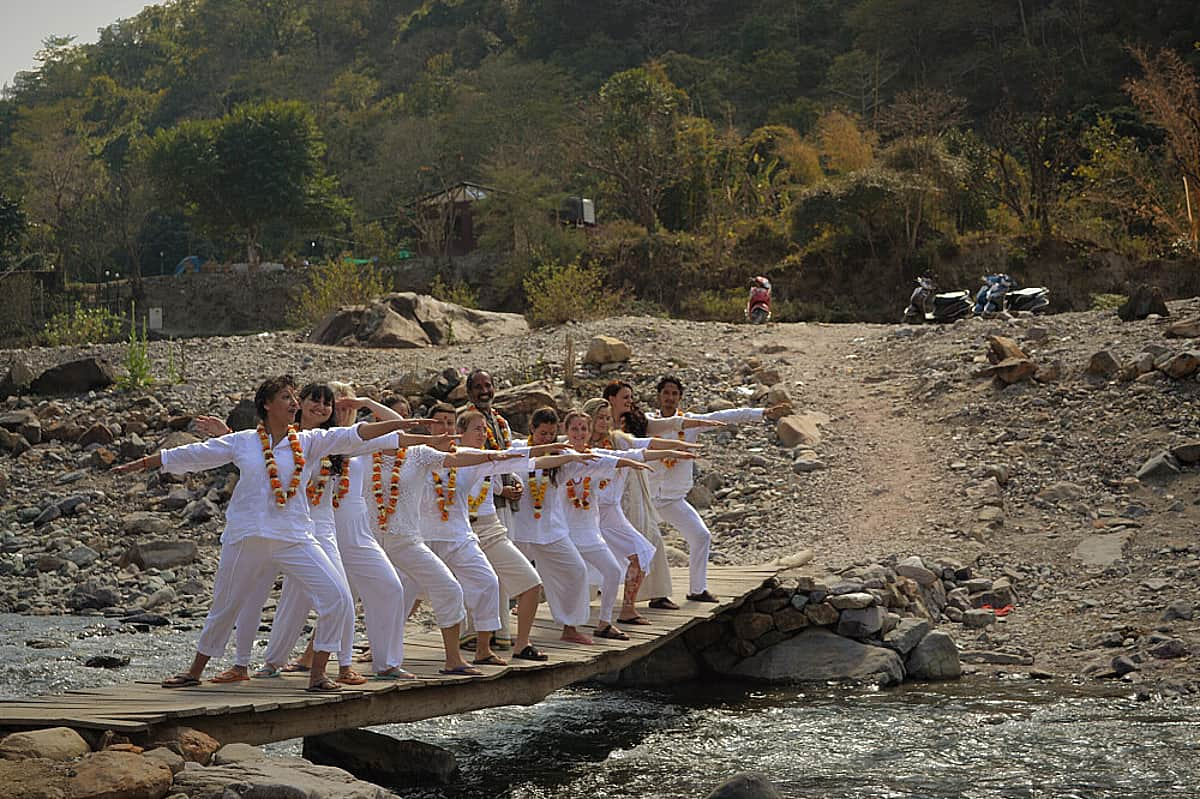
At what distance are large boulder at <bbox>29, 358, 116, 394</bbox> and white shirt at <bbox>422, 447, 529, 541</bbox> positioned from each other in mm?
14198

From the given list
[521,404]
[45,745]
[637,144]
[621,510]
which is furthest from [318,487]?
[637,144]

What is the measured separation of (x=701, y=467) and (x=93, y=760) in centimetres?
1149

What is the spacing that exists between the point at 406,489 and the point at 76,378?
47.7 ft

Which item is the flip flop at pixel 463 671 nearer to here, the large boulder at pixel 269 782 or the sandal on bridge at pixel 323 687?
the sandal on bridge at pixel 323 687

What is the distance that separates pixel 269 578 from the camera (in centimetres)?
708

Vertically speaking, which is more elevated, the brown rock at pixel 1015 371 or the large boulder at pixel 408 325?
the large boulder at pixel 408 325

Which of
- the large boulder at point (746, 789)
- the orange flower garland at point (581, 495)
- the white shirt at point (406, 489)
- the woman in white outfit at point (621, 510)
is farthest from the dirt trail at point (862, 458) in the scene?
the large boulder at point (746, 789)

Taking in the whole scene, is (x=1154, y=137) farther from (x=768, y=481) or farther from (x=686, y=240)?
(x=768, y=481)

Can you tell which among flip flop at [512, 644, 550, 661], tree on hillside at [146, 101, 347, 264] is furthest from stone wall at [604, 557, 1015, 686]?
tree on hillside at [146, 101, 347, 264]

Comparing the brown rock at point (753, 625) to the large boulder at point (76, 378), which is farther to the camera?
the large boulder at point (76, 378)

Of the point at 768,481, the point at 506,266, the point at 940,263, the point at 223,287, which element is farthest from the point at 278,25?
the point at 768,481

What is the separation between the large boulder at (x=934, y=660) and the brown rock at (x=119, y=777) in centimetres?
655

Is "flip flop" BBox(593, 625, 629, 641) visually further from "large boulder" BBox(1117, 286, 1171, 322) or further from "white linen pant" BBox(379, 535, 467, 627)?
"large boulder" BBox(1117, 286, 1171, 322)

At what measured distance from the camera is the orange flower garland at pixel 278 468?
6.79 meters
